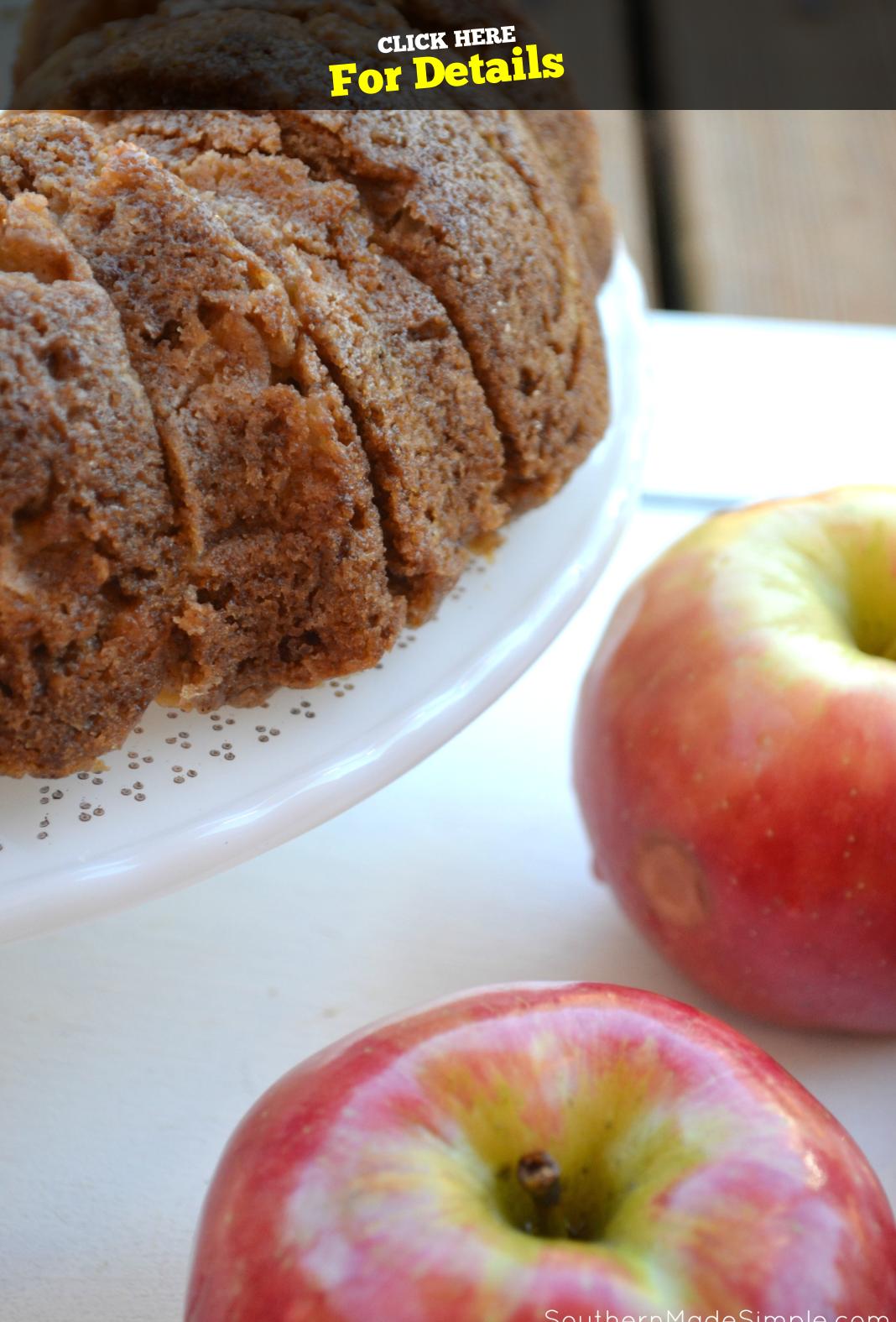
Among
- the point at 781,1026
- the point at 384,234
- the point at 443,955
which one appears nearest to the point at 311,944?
the point at 443,955

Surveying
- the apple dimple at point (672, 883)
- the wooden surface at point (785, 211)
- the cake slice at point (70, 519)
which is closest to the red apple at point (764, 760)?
the apple dimple at point (672, 883)

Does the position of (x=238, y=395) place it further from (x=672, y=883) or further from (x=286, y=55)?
(x=672, y=883)

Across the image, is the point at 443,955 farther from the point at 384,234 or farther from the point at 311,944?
the point at 384,234

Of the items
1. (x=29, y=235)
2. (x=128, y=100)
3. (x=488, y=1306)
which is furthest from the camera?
(x=128, y=100)

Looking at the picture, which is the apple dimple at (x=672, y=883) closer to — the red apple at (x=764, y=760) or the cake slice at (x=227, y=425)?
the red apple at (x=764, y=760)

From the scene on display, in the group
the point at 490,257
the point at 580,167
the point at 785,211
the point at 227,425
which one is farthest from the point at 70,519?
the point at 785,211

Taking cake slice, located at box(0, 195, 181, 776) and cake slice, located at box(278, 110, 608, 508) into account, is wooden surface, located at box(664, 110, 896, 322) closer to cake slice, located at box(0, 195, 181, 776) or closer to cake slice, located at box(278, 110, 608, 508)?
cake slice, located at box(278, 110, 608, 508)

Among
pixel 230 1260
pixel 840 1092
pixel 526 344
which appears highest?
pixel 526 344
